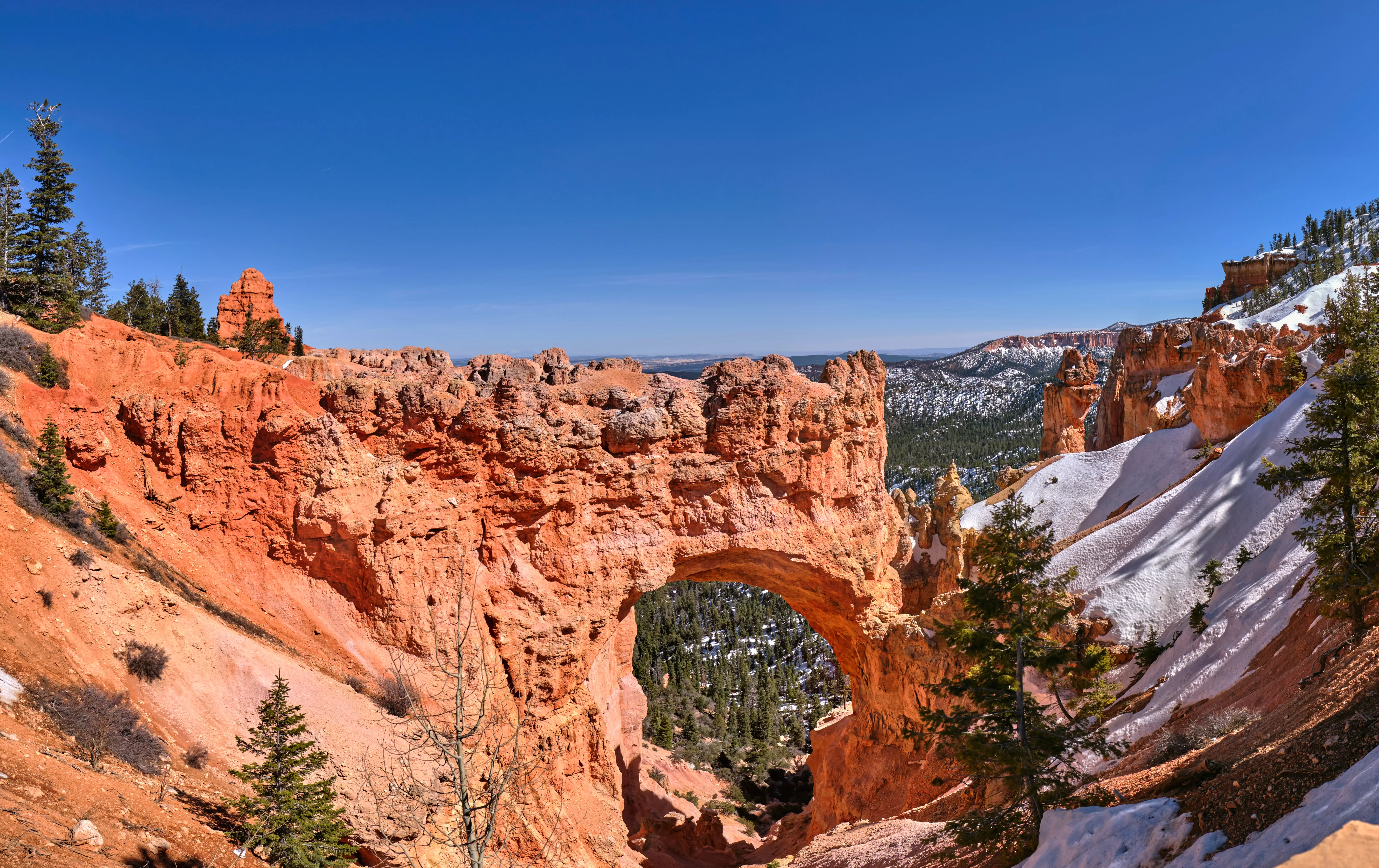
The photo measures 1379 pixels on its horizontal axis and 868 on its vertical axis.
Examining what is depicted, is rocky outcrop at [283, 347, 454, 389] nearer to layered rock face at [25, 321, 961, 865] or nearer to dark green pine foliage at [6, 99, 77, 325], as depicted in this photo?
layered rock face at [25, 321, 961, 865]

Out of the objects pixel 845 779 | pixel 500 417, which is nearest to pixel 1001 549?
pixel 500 417

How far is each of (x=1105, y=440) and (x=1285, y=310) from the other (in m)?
48.6

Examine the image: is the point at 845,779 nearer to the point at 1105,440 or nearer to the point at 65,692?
the point at 65,692

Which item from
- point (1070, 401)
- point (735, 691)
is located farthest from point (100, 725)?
point (1070, 401)

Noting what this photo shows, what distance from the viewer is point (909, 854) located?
59.4 feet

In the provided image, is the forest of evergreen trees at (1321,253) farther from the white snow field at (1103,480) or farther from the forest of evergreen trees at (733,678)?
the forest of evergreen trees at (733,678)

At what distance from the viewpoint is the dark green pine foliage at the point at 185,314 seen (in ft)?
164

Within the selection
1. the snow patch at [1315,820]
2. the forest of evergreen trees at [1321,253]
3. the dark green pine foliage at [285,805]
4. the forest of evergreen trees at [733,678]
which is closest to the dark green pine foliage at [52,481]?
the dark green pine foliage at [285,805]

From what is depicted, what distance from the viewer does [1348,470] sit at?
50.8 ft

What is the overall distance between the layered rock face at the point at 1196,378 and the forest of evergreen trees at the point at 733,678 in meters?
34.3

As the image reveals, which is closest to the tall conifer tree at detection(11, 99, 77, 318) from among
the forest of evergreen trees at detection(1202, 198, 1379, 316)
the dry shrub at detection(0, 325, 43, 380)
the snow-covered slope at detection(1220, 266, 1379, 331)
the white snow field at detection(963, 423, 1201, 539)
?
the dry shrub at detection(0, 325, 43, 380)

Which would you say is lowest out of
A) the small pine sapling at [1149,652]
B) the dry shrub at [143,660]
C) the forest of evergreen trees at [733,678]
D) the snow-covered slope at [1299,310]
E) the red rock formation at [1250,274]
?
the forest of evergreen trees at [733,678]

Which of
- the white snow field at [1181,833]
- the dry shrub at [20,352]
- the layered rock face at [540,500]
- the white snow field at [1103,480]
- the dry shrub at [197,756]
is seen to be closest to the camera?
the white snow field at [1181,833]

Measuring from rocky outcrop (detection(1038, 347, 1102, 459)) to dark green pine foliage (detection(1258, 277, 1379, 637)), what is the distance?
6729 cm
